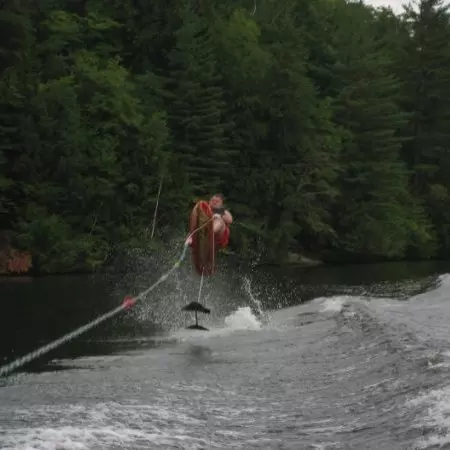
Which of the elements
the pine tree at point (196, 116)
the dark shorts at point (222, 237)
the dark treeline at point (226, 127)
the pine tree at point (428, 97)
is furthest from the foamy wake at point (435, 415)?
the pine tree at point (428, 97)

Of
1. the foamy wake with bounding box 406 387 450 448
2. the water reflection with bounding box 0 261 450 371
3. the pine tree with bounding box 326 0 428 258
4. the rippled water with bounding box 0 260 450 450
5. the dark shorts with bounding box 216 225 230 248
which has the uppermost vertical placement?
the pine tree with bounding box 326 0 428 258

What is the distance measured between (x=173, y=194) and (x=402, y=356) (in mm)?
27304

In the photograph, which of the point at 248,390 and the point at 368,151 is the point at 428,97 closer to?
the point at 368,151

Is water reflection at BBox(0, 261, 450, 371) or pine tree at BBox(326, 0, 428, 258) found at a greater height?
pine tree at BBox(326, 0, 428, 258)

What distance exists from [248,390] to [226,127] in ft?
104

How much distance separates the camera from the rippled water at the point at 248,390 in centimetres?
683

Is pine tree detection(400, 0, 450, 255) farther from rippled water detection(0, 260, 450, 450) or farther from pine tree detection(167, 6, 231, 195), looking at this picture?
rippled water detection(0, 260, 450, 450)

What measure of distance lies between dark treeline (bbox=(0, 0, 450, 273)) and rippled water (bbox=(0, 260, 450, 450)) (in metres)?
19.4

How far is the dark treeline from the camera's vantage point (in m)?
33.2

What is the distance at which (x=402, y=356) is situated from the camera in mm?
9586

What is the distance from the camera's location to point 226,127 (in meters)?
39.9

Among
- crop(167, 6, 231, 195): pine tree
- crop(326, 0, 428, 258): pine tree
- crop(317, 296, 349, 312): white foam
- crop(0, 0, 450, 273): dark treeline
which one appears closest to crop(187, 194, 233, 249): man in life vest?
crop(317, 296, 349, 312): white foam

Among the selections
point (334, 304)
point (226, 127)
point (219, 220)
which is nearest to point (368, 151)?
point (226, 127)

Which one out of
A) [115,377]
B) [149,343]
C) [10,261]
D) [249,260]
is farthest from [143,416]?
[249,260]
